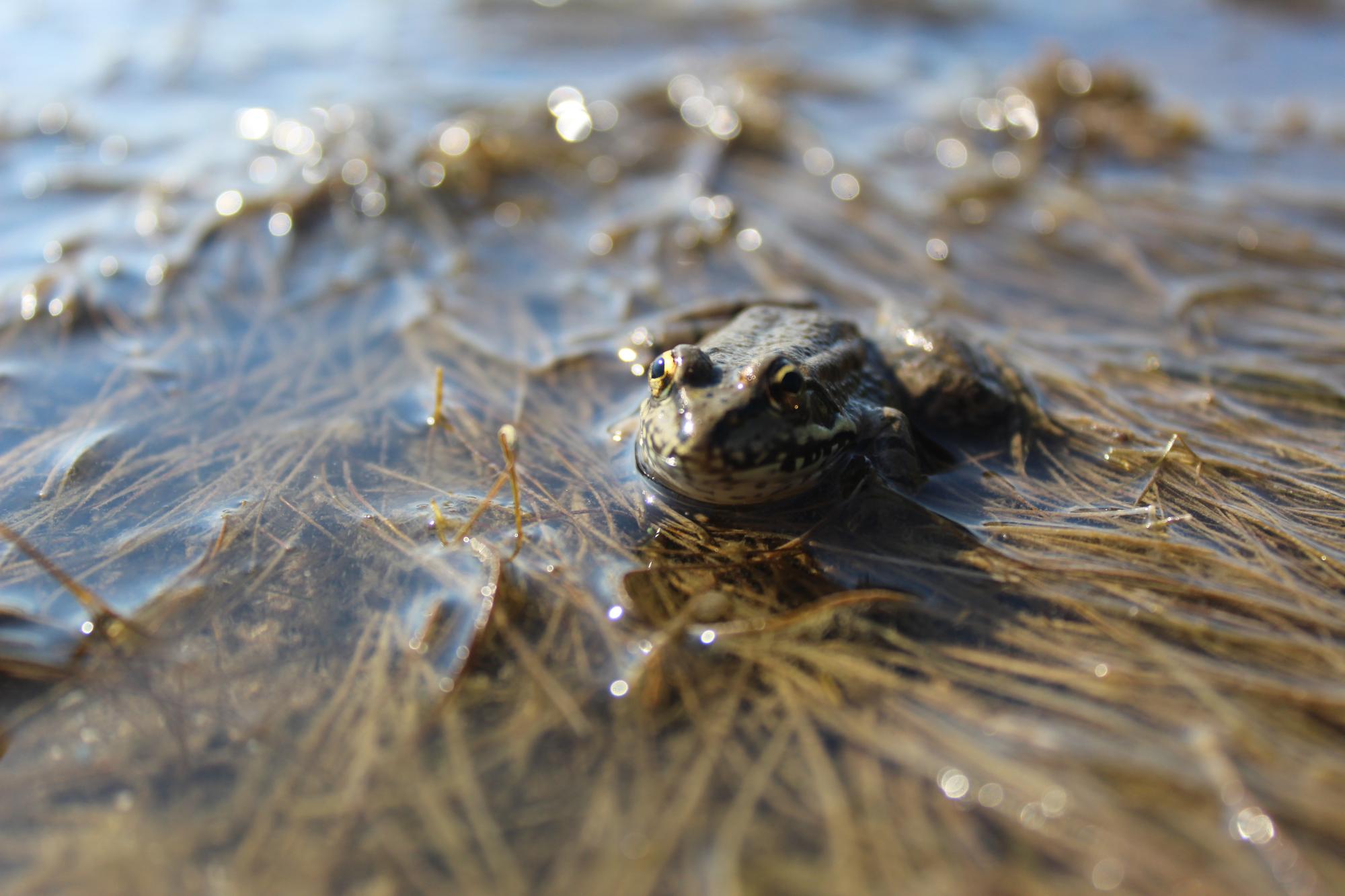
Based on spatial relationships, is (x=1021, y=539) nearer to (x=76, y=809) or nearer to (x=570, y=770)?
(x=570, y=770)

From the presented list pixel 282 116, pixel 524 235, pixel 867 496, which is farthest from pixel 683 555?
pixel 282 116

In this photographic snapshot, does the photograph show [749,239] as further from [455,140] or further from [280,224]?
[280,224]

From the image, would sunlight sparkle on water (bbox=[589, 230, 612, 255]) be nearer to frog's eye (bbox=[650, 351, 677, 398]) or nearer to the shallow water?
the shallow water

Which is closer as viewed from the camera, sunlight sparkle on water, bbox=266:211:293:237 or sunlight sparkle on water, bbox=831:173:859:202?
sunlight sparkle on water, bbox=266:211:293:237

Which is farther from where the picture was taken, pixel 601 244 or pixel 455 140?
pixel 455 140

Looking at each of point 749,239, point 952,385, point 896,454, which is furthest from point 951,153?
point 896,454

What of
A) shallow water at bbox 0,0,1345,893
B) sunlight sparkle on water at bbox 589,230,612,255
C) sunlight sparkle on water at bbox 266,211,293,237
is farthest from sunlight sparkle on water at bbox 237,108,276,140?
sunlight sparkle on water at bbox 589,230,612,255

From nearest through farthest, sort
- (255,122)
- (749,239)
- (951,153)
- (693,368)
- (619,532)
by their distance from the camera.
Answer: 1. (693,368)
2. (619,532)
3. (749,239)
4. (255,122)
5. (951,153)

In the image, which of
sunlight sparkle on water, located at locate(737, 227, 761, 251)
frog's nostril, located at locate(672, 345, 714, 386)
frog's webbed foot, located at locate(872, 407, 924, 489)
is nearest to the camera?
frog's nostril, located at locate(672, 345, 714, 386)
